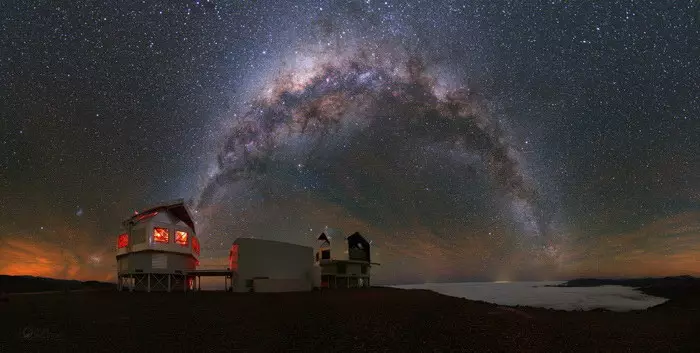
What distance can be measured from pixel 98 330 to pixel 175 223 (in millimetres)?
26160

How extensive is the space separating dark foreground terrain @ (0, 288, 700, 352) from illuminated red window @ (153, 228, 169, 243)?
41.7 feet

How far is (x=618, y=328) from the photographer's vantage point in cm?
2153

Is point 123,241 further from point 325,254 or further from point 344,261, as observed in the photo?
point 344,261

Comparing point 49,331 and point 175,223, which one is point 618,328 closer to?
point 49,331

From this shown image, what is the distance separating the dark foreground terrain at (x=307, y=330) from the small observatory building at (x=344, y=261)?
2875cm

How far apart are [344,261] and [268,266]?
1607cm

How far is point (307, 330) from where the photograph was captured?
56.1 ft

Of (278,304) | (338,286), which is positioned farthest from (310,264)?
(278,304)

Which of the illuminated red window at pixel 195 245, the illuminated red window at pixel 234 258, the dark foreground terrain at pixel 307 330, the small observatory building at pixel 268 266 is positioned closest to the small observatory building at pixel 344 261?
the small observatory building at pixel 268 266

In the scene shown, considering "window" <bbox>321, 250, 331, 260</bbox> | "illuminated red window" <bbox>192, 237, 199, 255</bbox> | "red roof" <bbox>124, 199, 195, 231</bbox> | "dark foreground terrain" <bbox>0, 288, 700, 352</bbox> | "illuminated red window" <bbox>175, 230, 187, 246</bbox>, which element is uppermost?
"red roof" <bbox>124, 199, 195, 231</bbox>

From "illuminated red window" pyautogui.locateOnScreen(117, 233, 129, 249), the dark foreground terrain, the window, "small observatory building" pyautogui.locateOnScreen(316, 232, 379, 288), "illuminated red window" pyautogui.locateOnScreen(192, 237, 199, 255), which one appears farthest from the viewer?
the window

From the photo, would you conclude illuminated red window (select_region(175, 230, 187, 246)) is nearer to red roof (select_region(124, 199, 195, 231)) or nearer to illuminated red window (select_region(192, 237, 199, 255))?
illuminated red window (select_region(192, 237, 199, 255))

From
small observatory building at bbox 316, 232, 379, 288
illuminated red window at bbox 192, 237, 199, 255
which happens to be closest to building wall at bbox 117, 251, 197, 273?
illuminated red window at bbox 192, 237, 199, 255

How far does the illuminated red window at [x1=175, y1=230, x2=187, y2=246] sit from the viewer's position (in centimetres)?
4038
